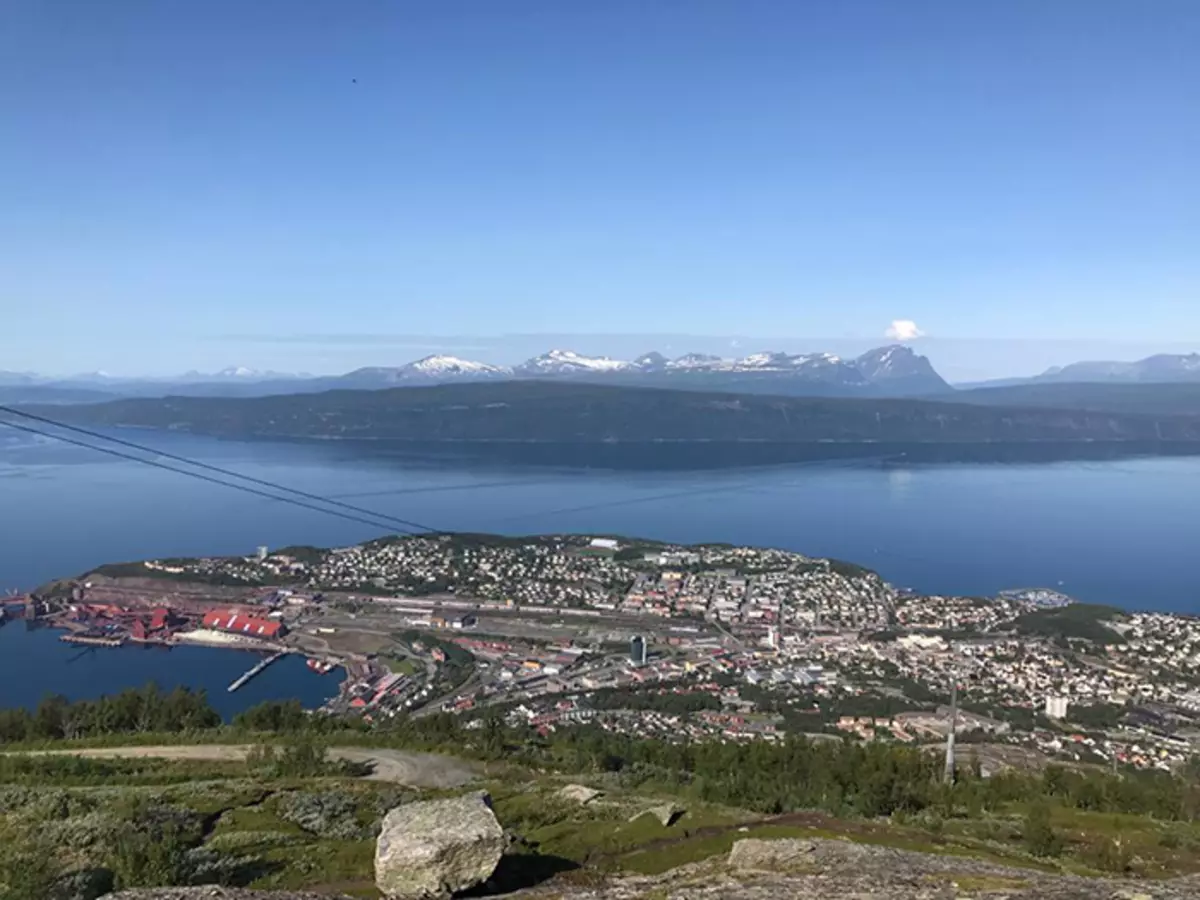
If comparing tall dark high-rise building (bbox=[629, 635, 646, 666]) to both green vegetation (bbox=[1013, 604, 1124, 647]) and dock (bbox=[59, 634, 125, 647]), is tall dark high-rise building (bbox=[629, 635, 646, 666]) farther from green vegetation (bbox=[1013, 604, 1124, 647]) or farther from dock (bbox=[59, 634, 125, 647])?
dock (bbox=[59, 634, 125, 647])

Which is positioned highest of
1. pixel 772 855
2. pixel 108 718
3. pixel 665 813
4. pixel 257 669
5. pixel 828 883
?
pixel 828 883

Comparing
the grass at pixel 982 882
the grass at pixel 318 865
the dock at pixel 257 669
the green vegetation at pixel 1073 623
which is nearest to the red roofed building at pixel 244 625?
the dock at pixel 257 669

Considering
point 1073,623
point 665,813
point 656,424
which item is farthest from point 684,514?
point 656,424

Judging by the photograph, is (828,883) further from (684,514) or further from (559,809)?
(684,514)

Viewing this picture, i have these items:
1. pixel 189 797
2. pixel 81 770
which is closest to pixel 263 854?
pixel 189 797

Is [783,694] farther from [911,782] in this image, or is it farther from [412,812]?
[412,812]

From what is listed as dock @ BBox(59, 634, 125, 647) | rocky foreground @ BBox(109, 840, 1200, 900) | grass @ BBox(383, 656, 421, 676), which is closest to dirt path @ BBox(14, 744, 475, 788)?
rocky foreground @ BBox(109, 840, 1200, 900)
